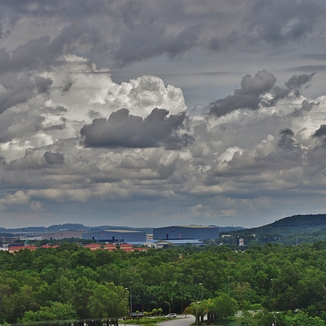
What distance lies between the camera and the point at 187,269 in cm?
11188

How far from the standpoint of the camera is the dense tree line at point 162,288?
8731 centimetres

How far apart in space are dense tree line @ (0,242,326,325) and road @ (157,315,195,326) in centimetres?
134

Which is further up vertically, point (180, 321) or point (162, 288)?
point (162, 288)

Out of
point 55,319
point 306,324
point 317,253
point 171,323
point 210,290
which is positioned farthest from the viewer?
point 317,253

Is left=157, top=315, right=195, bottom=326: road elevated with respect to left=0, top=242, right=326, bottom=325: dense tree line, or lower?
lower

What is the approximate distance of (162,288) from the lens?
103 m

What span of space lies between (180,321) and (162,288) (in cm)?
992

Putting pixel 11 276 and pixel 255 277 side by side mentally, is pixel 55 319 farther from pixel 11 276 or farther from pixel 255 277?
pixel 255 277

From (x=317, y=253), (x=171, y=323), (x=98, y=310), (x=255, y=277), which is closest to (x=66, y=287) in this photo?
(x=98, y=310)

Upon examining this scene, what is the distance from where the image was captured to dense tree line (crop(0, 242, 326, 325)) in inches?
3438

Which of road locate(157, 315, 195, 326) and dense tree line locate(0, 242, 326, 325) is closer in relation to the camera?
dense tree line locate(0, 242, 326, 325)

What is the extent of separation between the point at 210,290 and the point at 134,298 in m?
12.4

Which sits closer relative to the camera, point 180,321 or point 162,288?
point 180,321

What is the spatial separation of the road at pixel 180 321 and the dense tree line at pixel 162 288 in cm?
134
